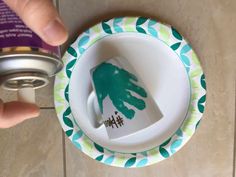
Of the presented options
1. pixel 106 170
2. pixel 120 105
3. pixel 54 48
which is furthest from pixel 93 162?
pixel 54 48

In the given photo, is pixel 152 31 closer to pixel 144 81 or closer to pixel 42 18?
pixel 144 81

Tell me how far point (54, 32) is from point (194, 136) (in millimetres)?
341

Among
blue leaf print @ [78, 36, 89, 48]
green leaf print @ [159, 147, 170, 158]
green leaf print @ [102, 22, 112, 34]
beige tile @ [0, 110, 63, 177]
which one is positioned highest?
green leaf print @ [102, 22, 112, 34]

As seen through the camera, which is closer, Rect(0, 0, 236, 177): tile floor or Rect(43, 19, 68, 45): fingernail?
Rect(43, 19, 68, 45): fingernail

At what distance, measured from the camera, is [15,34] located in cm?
47

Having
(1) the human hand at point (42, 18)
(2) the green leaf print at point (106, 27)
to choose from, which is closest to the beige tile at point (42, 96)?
(2) the green leaf print at point (106, 27)

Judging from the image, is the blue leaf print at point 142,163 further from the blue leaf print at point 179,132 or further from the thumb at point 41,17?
the thumb at point 41,17

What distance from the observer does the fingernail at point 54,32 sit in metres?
0.43

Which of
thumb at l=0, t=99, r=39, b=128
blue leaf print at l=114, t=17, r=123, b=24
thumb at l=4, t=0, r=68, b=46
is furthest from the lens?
blue leaf print at l=114, t=17, r=123, b=24

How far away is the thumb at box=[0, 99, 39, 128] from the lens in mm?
520

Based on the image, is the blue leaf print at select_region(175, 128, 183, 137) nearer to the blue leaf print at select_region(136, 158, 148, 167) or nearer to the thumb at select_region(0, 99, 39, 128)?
the blue leaf print at select_region(136, 158, 148, 167)

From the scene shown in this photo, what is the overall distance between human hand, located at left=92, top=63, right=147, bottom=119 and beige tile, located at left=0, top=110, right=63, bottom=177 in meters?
0.12

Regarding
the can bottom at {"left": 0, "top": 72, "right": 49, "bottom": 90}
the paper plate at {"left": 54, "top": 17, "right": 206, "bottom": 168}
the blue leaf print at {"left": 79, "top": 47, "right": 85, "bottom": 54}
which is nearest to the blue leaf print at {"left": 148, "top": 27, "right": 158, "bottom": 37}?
the paper plate at {"left": 54, "top": 17, "right": 206, "bottom": 168}

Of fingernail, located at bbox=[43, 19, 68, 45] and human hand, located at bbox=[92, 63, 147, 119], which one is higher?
fingernail, located at bbox=[43, 19, 68, 45]
